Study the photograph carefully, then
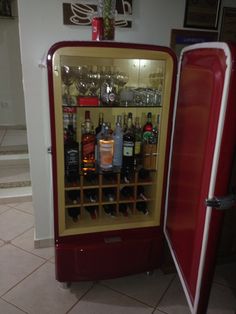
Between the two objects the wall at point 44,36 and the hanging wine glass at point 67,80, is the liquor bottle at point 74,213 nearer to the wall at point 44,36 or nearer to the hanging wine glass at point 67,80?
the wall at point 44,36

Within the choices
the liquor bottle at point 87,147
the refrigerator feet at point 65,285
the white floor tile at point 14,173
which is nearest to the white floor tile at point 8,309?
the refrigerator feet at point 65,285

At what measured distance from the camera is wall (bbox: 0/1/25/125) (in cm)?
340

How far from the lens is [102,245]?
149 cm

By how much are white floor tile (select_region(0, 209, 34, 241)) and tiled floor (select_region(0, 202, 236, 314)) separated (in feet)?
0.64

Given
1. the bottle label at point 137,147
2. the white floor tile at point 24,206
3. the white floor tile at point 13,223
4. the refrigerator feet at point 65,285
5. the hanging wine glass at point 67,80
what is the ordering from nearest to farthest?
the hanging wine glass at point 67,80
the bottle label at point 137,147
the refrigerator feet at point 65,285
the white floor tile at point 13,223
the white floor tile at point 24,206

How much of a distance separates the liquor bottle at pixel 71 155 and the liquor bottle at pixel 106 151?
0.43ft

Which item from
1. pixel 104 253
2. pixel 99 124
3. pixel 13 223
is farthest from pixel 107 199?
pixel 13 223

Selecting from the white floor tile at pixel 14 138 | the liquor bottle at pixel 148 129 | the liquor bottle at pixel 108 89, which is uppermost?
the liquor bottle at pixel 108 89

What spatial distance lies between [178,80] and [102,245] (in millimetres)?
950

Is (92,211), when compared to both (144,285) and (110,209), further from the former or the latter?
(144,285)

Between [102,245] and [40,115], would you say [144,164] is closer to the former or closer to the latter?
[102,245]

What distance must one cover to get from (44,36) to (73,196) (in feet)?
3.03

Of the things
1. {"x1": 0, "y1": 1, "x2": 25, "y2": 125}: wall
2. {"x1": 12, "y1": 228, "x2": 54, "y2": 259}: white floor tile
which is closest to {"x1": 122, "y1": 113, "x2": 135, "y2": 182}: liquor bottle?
{"x1": 12, "y1": 228, "x2": 54, "y2": 259}: white floor tile

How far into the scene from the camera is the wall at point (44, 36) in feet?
4.88
